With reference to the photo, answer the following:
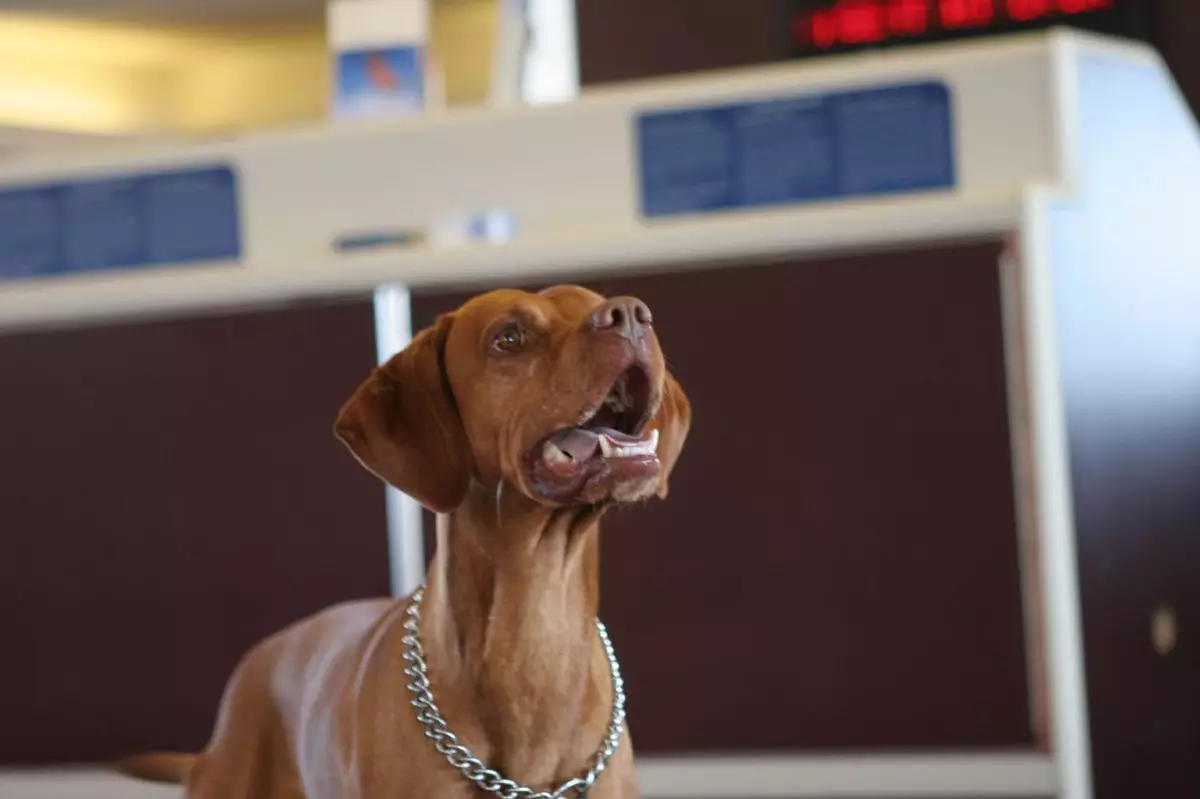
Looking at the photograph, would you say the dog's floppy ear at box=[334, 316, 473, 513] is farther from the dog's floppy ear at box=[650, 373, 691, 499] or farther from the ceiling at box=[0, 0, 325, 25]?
the ceiling at box=[0, 0, 325, 25]

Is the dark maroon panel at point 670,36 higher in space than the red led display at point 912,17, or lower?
higher

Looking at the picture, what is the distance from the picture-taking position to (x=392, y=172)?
2.30 m

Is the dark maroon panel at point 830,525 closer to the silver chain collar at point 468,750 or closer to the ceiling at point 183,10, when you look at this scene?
the silver chain collar at point 468,750

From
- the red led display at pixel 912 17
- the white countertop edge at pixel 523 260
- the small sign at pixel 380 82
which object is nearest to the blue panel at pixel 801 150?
the white countertop edge at pixel 523 260

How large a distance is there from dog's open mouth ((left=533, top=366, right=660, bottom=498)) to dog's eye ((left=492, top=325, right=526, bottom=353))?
8 cm

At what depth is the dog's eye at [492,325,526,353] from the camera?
1125mm

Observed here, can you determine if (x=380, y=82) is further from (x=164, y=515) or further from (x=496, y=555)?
(x=496, y=555)

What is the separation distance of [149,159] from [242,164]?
0.48ft

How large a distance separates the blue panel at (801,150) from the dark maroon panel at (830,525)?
0.13 metres

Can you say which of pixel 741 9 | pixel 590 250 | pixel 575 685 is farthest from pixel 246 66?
pixel 575 685

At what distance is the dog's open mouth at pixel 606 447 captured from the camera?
102 centimetres

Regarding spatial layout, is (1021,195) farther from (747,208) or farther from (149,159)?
(149,159)

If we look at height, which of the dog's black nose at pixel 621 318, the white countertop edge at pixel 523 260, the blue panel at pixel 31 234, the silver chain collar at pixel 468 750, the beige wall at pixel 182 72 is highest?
the beige wall at pixel 182 72

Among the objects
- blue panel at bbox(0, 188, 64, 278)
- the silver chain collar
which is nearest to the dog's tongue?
the silver chain collar
